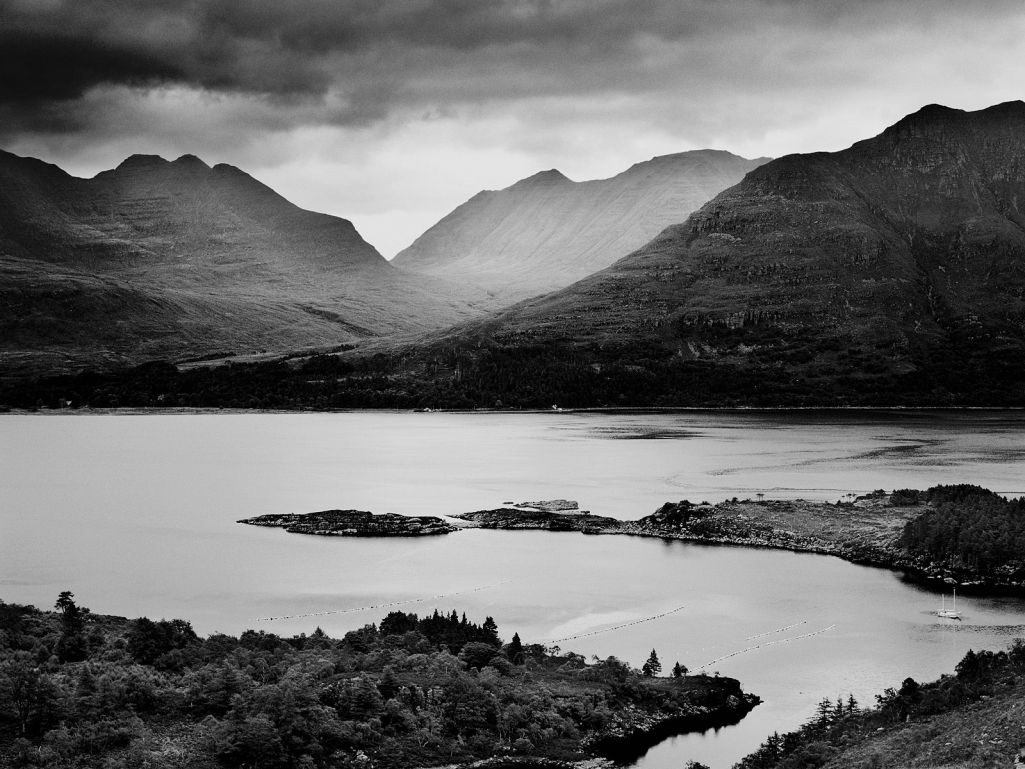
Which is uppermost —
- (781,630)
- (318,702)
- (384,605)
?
(318,702)

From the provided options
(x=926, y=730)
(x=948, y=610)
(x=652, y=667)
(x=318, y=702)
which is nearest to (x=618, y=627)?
(x=652, y=667)

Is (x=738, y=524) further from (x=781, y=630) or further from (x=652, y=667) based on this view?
(x=652, y=667)

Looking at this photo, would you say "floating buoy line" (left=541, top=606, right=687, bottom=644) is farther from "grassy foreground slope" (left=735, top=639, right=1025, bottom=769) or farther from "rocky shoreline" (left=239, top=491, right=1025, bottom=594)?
"rocky shoreline" (left=239, top=491, right=1025, bottom=594)

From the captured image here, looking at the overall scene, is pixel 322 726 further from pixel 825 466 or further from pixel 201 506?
pixel 825 466

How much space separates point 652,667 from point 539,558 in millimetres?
29418

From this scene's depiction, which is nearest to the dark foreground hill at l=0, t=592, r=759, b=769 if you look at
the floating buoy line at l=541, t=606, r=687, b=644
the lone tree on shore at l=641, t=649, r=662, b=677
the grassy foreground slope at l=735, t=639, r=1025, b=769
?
the lone tree on shore at l=641, t=649, r=662, b=677

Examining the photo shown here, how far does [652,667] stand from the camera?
43219 millimetres

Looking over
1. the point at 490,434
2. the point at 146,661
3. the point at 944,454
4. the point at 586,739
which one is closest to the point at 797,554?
the point at 586,739

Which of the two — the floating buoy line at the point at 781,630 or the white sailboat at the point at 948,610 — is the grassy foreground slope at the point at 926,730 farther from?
the white sailboat at the point at 948,610

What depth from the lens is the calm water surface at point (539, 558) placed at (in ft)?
161

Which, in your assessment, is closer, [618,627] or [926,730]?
[926,730]

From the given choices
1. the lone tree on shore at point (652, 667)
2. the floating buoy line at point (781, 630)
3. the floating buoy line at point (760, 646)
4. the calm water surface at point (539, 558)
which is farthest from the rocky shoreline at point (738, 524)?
the lone tree on shore at point (652, 667)

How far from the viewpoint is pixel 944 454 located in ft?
426

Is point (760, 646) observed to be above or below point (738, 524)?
below
